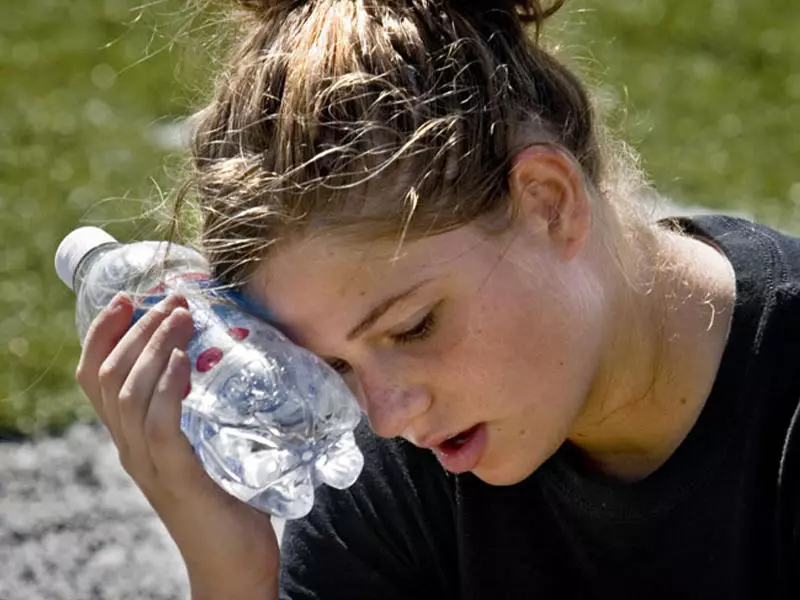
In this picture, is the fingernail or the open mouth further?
the fingernail

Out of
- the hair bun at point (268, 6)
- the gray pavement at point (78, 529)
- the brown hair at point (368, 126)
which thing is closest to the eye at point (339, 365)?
the brown hair at point (368, 126)

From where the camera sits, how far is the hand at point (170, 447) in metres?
2.56

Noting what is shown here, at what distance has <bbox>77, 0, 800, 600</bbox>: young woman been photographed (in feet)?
7.69

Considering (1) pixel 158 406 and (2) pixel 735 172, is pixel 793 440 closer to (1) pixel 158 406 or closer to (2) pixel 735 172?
(1) pixel 158 406

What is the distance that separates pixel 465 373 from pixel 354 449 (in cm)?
52

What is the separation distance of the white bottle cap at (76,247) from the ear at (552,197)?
0.89 m

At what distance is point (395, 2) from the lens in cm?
248

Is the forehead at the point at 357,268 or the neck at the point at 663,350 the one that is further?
the neck at the point at 663,350

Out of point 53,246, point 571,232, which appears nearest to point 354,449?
point 571,232

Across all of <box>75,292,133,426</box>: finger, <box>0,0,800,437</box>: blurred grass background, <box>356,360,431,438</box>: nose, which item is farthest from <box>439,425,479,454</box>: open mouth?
<box>0,0,800,437</box>: blurred grass background

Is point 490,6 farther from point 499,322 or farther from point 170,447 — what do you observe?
point 170,447

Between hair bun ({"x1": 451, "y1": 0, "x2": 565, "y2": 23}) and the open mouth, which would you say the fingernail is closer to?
the open mouth

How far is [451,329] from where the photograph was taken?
238 cm

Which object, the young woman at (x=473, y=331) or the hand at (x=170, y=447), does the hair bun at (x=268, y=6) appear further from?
the hand at (x=170, y=447)
